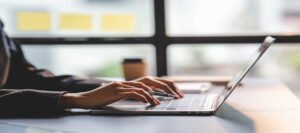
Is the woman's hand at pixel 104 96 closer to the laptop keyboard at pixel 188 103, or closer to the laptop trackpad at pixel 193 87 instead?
the laptop keyboard at pixel 188 103

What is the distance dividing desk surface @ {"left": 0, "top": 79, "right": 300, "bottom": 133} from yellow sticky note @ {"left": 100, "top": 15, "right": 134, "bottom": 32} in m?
1.09

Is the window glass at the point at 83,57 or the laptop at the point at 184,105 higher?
the laptop at the point at 184,105

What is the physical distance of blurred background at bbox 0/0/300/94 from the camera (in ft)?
8.07

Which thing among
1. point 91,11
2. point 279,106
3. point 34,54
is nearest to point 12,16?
point 34,54

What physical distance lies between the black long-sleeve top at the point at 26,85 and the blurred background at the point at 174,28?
546 millimetres

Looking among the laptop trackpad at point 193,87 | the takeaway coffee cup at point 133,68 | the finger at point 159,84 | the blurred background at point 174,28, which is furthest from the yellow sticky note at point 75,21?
the finger at point 159,84

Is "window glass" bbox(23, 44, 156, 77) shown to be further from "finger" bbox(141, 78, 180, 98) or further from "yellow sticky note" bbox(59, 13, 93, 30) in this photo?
"finger" bbox(141, 78, 180, 98)

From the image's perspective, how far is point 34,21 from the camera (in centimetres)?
257

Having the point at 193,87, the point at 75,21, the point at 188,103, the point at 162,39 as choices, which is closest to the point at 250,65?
the point at 188,103

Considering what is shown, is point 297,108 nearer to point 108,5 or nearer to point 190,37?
point 190,37

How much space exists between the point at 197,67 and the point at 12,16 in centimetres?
102

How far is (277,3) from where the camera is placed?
8.04 ft

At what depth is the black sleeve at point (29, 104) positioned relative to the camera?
1.40 metres

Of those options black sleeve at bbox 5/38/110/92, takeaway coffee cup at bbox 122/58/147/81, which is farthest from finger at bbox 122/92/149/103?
takeaway coffee cup at bbox 122/58/147/81
